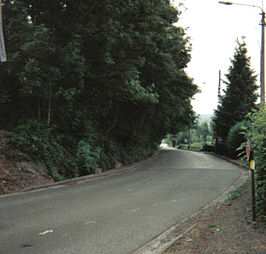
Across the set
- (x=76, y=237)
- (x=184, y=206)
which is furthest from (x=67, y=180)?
(x=76, y=237)

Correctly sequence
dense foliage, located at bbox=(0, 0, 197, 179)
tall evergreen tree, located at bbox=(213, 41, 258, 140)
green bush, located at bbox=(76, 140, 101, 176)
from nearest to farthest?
dense foliage, located at bbox=(0, 0, 197, 179) → green bush, located at bbox=(76, 140, 101, 176) → tall evergreen tree, located at bbox=(213, 41, 258, 140)

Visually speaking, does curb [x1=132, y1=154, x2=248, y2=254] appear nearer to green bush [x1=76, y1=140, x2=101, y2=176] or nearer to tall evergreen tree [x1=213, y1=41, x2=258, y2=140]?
green bush [x1=76, y1=140, x2=101, y2=176]

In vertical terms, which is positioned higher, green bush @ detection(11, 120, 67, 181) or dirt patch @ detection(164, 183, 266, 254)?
green bush @ detection(11, 120, 67, 181)

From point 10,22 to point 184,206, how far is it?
1034cm

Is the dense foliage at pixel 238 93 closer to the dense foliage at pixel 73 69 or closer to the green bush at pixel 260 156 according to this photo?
the dense foliage at pixel 73 69

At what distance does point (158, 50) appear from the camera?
20.9 meters

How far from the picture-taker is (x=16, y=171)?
11.6 meters

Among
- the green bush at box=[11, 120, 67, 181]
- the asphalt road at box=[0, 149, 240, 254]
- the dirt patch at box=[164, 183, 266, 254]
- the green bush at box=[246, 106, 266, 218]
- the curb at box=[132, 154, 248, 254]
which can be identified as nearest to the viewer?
the dirt patch at box=[164, 183, 266, 254]

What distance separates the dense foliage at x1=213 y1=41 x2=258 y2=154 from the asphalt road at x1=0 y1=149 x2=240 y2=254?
20.1 m

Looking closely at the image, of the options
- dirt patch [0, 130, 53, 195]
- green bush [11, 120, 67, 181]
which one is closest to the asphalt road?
dirt patch [0, 130, 53, 195]

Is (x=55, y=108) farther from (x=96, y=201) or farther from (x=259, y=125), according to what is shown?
(x=259, y=125)

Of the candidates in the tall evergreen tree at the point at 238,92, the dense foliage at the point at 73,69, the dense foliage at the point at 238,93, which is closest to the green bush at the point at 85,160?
the dense foliage at the point at 73,69

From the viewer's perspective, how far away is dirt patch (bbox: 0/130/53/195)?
35.4ft

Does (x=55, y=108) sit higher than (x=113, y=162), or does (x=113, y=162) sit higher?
(x=55, y=108)
